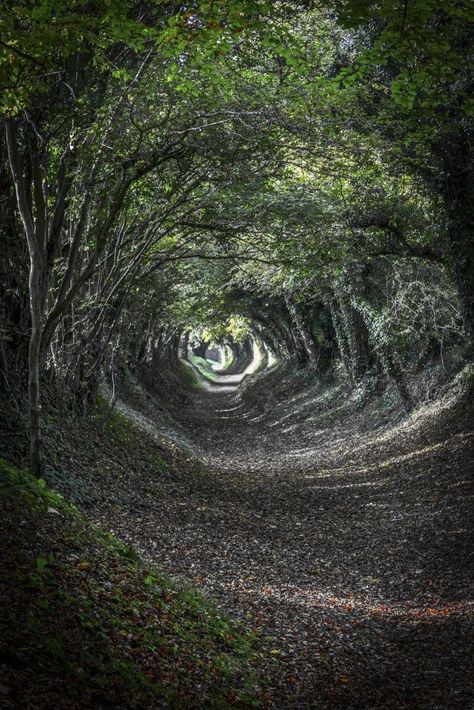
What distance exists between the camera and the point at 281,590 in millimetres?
9414

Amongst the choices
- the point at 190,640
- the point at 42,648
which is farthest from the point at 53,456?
the point at 42,648

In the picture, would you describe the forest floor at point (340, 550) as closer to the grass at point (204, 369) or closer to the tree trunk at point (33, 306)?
the tree trunk at point (33, 306)

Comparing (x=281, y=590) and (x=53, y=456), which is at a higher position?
(x=53, y=456)

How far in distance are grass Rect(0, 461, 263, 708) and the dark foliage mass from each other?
46 mm

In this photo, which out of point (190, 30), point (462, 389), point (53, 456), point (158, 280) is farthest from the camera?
point (158, 280)

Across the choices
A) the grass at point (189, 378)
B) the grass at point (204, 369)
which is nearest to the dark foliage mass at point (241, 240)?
the grass at point (189, 378)

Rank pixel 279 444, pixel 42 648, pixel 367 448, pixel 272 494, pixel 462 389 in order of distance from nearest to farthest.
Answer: pixel 42 648 < pixel 272 494 < pixel 462 389 < pixel 367 448 < pixel 279 444

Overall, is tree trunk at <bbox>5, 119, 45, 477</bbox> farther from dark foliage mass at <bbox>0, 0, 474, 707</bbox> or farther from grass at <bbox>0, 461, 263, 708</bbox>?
grass at <bbox>0, 461, 263, 708</bbox>

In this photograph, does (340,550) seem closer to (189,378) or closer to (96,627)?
(96,627)

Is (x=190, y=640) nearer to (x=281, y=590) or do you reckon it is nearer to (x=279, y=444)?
(x=281, y=590)

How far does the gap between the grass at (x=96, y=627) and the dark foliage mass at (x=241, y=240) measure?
46 mm

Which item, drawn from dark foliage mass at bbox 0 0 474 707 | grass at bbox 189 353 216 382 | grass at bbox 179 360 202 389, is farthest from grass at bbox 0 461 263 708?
grass at bbox 189 353 216 382

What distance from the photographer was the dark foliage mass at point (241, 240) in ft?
22.1

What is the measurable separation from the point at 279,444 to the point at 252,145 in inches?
609
